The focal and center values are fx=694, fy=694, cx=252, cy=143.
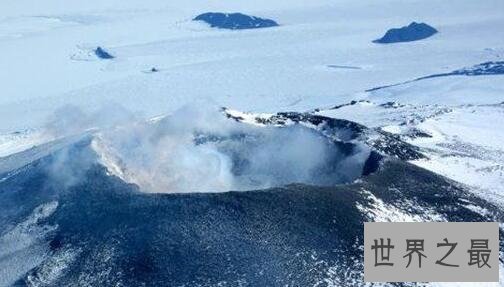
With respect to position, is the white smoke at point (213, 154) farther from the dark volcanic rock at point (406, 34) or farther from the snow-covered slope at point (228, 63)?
the dark volcanic rock at point (406, 34)

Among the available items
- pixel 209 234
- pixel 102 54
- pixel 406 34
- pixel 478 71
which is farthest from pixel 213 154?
pixel 406 34

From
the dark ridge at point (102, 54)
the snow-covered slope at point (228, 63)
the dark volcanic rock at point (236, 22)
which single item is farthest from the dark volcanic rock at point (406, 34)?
the dark ridge at point (102, 54)

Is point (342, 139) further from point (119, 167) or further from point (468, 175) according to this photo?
point (119, 167)

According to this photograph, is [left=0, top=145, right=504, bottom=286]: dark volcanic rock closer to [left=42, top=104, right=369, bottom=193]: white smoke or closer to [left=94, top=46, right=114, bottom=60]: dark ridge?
[left=42, top=104, right=369, bottom=193]: white smoke

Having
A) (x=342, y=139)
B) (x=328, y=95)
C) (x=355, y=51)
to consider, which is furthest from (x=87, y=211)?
(x=355, y=51)

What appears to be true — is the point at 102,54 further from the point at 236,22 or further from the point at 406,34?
the point at 406,34

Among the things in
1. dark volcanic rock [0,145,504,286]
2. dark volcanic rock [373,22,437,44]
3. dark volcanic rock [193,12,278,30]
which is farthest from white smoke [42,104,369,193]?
dark volcanic rock [193,12,278,30]
